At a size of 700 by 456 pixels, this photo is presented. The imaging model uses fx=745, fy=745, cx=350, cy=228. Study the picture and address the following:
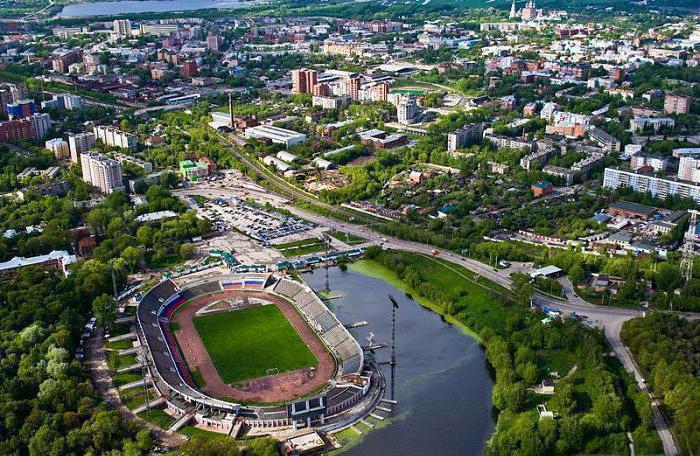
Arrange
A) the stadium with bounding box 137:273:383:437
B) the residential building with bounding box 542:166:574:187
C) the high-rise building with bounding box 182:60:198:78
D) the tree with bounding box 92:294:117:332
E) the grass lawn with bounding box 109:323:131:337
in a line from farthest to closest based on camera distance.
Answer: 1. the high-rise building with bounding box 182:60:198:78
2. the residential building with bounding box 542:166:574:187
3. the grass lawn with bounding box 109:323:131:337
4. the tree with bounding box 92:294:117:332
5. the stadium with bounding box 137:273:383:437

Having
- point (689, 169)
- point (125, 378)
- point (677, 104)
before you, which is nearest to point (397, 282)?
point (125, 378)

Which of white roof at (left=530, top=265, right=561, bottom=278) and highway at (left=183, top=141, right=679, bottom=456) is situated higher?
white roof at (left=530, top=265, right=561, bottom=278)

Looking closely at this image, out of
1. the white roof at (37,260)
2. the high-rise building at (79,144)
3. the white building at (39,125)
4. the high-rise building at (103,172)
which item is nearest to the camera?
the white roof at (37,260)

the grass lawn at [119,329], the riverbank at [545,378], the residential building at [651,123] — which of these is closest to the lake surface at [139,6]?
the residential building at [651,123]

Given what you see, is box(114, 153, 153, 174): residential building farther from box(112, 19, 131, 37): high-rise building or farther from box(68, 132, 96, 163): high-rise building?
box(112, 19, 131, 37): high-rise building

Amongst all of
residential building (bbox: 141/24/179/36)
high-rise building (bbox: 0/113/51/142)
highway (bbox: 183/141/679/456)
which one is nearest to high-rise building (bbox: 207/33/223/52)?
residential building (bbox: 141/24/179/36)

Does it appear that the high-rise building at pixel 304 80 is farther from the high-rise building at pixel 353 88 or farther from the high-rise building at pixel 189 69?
the high-rise building at pixel 189 69

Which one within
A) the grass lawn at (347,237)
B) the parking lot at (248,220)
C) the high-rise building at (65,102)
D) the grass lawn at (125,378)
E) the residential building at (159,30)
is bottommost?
the grass lawn at (125,378)
